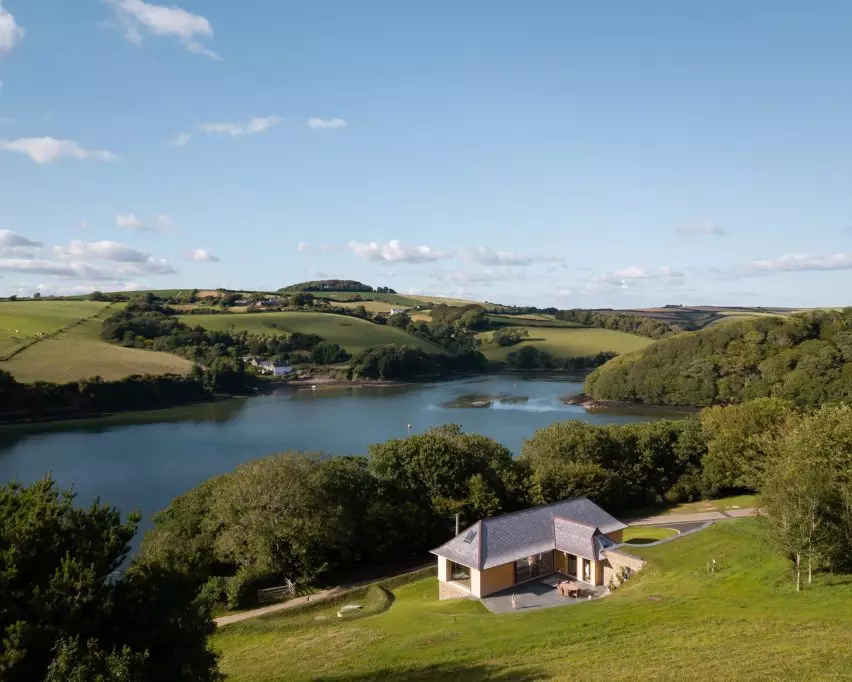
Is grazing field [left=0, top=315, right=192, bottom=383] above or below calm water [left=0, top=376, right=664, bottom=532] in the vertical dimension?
above

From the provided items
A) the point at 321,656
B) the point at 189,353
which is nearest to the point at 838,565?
the point at 321,656

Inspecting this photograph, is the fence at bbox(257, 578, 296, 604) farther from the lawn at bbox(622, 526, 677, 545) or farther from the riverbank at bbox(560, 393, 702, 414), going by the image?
the riverbank at bbox(560, 393, 702, 414)

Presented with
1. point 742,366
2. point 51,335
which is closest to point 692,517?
point 742,366

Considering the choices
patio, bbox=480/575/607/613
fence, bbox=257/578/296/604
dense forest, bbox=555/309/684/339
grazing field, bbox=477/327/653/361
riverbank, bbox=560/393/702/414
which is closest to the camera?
patio, bbox=480/575/607/613

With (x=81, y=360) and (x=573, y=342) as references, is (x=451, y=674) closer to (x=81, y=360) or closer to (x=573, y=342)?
(x=81, y=360)

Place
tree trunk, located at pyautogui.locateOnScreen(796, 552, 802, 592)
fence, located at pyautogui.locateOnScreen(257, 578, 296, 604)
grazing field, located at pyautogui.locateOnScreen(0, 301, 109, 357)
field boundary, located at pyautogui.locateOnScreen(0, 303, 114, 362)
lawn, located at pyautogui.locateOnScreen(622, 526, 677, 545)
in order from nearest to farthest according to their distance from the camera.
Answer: tree trunk, located at pyautogui.locateOnScreen(796, 552, 802, 592) < fence, located at pyautogui.locateOnScreen(257, 578, 296, 604) < lawn, located at pyautogui.locateOnScreen(622, 526, 677, 545) < field boundary, located at pyautogui.locateOnScreen(0, 303, 114, 362) < grazing field, located at pyautogui.locateOnScreen(0, 301, 109, 357)

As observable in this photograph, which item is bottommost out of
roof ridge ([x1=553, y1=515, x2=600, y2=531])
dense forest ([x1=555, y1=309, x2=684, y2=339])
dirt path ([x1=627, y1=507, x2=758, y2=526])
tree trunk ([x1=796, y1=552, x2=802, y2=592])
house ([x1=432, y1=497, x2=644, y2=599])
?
dirt path ([x1=627, y1=507, x2=758, y2=526])

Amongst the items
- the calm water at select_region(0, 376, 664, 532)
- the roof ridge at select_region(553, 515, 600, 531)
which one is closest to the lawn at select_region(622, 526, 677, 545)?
the roof ridge at select_region(553, 515, 600, 531)
